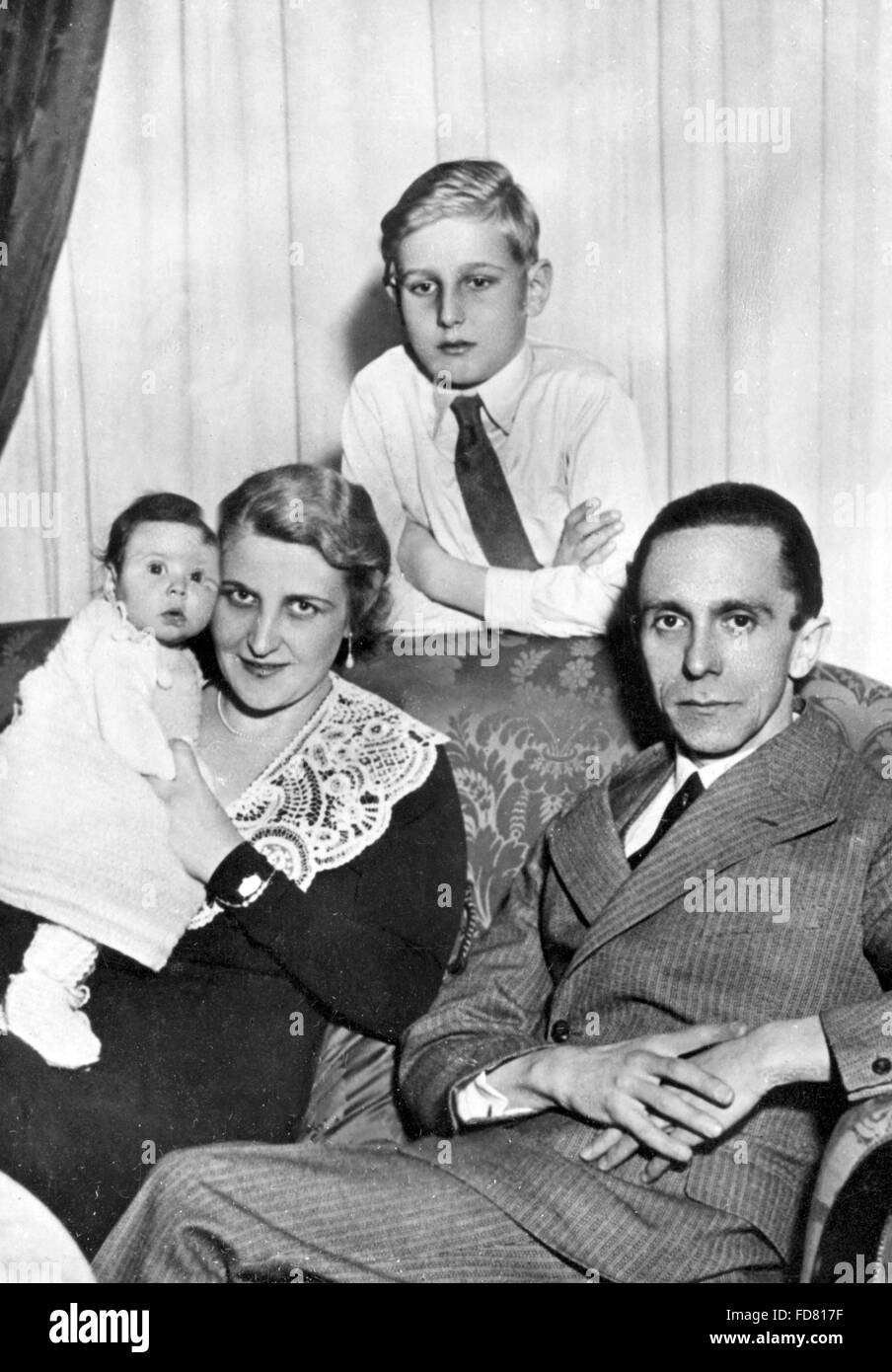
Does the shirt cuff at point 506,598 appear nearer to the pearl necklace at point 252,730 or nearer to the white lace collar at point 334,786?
the white lace collar at point 334,786

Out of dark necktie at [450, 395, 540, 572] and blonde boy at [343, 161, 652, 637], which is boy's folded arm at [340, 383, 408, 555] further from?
dark necktie at [450, 395, 540, 572]

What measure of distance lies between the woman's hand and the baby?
0.06ft

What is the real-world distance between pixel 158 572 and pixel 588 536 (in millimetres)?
787

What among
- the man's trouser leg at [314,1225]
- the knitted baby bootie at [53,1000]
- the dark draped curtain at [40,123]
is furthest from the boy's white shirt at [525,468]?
the man's trouser leg at [314,1225]

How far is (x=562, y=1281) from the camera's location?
1.93 metres

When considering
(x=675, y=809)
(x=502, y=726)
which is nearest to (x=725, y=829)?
(x=675, y=809)

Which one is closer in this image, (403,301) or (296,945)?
(296,945)

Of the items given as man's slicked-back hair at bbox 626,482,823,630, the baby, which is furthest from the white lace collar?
man's slicked-back hair at bbox 626,482,823,630

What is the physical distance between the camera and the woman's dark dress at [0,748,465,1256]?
2.23 metres

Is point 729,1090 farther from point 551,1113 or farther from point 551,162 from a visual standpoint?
point 551,162

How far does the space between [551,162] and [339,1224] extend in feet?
6.41

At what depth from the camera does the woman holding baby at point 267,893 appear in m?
2.25

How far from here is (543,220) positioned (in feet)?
9.00
